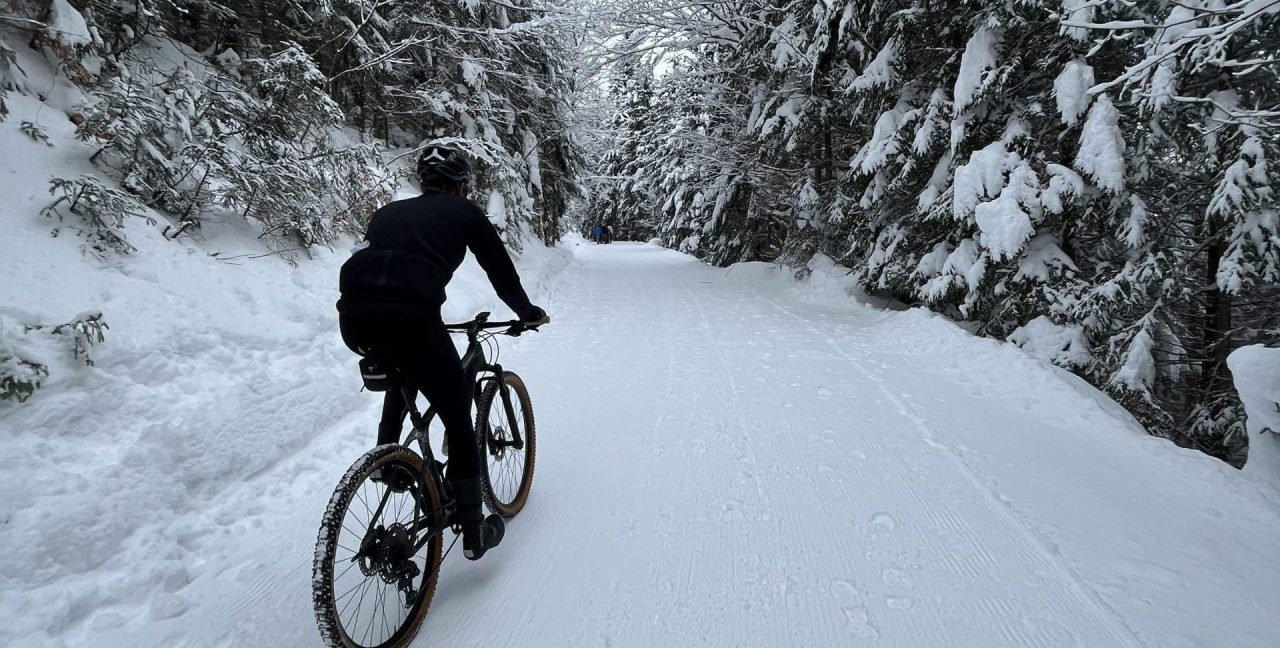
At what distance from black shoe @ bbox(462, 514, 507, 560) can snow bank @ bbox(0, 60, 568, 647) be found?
117 cm

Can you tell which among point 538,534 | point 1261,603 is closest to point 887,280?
point 1261,603

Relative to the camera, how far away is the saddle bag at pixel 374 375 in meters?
2.16

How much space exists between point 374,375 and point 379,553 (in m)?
0.70

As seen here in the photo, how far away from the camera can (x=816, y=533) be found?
276cm

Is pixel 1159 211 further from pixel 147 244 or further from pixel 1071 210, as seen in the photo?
pixel 147 244

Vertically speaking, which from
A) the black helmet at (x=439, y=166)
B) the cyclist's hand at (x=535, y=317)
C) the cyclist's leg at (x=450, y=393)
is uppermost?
the black helmet at (x=439, y=166)

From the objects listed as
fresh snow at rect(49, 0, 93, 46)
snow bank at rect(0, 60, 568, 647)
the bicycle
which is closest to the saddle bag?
the bicycle

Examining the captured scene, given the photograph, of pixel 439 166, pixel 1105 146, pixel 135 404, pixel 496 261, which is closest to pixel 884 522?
pixel 496 261

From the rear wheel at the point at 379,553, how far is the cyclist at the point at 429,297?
187 millimetres

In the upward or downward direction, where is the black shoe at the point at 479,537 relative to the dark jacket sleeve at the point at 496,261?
downward

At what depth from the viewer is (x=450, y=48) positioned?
32.3 feet

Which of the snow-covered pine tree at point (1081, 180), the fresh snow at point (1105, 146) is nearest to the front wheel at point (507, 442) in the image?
the snow-covered pine tree at point (1081, 180)

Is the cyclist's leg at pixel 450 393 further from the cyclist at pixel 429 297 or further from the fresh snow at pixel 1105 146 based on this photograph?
the fresh snow at pixel 1105 146

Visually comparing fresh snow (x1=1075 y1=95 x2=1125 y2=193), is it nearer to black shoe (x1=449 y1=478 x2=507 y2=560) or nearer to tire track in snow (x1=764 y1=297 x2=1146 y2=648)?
tire track in snow (x1=764 y1=297 x2=1146 y2=648)
